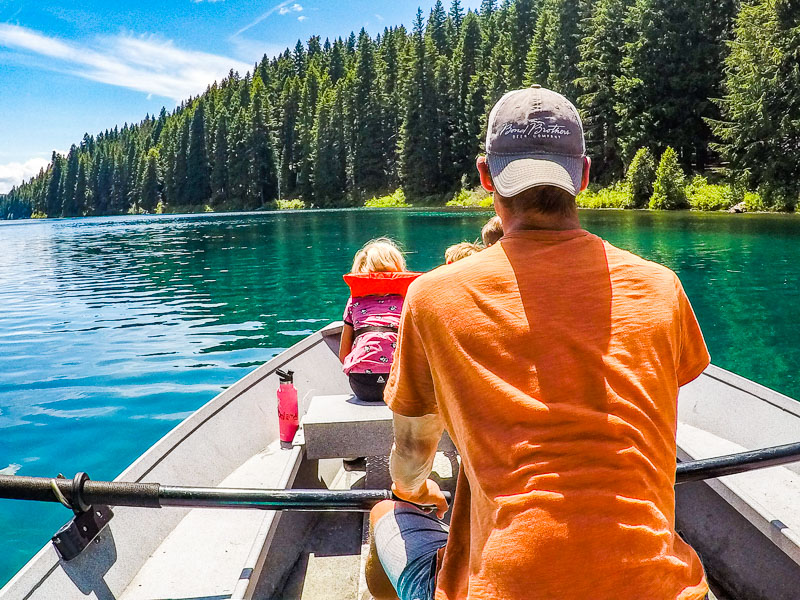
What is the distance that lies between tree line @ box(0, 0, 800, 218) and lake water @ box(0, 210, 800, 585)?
12.6m

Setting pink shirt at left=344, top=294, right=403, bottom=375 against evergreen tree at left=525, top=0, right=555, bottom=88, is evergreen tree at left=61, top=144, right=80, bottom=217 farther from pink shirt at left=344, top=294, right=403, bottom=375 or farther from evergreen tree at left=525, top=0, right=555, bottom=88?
pink shirt at left=344, top=294, right=403, bottom=375

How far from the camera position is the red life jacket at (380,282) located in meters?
4.38

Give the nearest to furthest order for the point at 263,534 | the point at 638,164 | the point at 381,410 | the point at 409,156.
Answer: the point at 263,534
the point at 381,410
the point at 638,164
the point at 409,156

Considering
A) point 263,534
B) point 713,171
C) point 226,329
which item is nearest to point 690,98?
point 713,171

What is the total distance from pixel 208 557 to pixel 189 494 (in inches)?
32.2

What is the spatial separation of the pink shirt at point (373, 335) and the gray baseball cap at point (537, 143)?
2599mm

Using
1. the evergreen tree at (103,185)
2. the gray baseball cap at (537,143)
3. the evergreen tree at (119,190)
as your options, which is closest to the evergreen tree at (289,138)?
the evergreen tree at (119,190)

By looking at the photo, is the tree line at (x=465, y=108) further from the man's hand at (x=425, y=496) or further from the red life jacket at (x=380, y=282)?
the man's hand at (x=425, y=496)

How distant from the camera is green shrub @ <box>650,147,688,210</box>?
125 feet

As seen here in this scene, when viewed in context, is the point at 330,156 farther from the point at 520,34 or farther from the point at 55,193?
the point at 55,193

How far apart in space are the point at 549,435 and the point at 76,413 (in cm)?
878

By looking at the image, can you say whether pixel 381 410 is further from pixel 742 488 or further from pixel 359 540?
pixel 742 488

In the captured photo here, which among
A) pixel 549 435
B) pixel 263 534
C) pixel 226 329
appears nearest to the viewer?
pixel 549 435

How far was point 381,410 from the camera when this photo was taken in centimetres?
373
